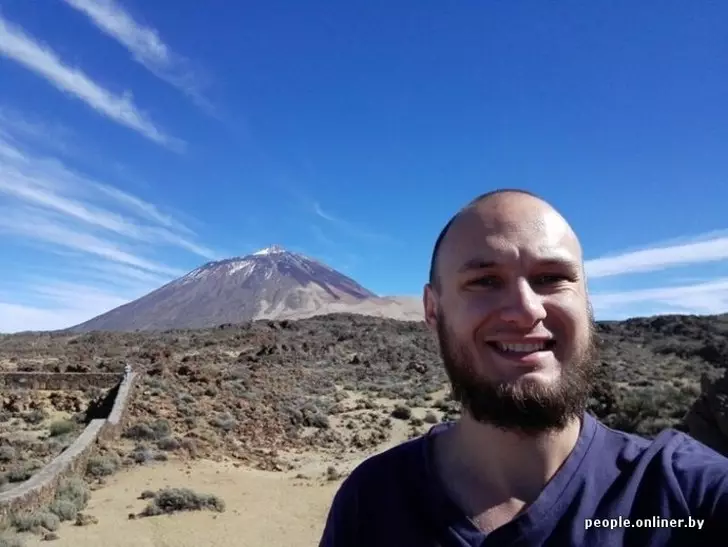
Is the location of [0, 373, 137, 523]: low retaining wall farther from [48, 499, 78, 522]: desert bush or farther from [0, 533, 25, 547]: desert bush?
[0, 533, 25, 547]: desert bush

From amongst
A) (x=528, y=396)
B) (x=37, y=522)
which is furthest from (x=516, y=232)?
(x=37, y=522)

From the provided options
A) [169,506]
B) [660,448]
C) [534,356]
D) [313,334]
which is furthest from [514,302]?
[313,334]

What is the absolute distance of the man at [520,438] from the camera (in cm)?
123

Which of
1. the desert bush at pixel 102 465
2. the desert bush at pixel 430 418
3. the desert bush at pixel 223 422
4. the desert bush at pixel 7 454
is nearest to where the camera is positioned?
the desert bush at pixel 102 465

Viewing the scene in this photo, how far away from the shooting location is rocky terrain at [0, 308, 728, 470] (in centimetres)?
1191

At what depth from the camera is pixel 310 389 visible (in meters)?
19.0

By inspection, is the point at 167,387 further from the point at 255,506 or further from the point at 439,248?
the point at 439,248

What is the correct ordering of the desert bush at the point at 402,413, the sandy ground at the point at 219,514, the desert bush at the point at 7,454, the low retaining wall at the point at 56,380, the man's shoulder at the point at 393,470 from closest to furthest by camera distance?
the man's shoulder at the point at 393,470 → the sandy ground at the point at 219,514 → the desert bush at the point at 7,454 → the desert bush at the point at 402,413 → the low retaining wall at the point at 56,380

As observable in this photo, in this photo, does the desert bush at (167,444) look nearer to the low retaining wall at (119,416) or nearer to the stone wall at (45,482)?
the low retaining wall at (119,416)

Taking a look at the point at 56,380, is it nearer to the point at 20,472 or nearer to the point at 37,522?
the point at 20,472

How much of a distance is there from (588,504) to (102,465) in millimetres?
10148

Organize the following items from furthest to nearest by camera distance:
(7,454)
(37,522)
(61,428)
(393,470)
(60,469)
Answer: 1. (61,428)
2. (7,454)
3. (60,469)
4. (37,522)
5. (393,470)

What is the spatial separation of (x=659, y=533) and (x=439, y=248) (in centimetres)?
82

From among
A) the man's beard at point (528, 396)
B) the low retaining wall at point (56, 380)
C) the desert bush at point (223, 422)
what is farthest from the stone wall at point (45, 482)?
the low retaining wall at point (56, 380)
